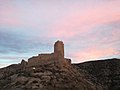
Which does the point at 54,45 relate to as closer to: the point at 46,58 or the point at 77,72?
the point at 46,58

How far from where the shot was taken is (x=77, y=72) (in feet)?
493

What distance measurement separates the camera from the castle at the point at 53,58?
14125 centimetres

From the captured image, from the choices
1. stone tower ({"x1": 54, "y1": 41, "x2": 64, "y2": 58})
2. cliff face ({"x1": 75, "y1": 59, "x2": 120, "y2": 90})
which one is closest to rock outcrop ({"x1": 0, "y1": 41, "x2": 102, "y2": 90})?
stone tower ({"x1": 54, "y1": 41, "x2": 64, "y2": 58})

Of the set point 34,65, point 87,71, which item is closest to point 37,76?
point 34,65

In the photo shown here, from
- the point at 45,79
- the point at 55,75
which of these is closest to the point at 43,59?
the point at 55,75

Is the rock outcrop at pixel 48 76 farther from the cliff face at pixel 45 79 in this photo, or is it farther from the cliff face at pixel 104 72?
the cliff face at pixel 104 72

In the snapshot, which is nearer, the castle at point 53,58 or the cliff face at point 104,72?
the castle at point 53,58

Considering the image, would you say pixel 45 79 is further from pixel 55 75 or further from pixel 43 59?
pixel 43 59

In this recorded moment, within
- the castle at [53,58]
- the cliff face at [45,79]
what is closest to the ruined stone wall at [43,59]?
the castle at [53,58]

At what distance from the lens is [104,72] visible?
166 metres

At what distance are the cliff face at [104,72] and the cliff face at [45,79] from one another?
29.4 ft

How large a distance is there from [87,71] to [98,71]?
6.43 meters

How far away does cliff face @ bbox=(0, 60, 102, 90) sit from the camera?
130500 millimetres

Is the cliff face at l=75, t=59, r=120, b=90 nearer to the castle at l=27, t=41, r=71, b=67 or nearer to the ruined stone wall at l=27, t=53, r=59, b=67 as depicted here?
the castle at l=27, t=41, r=71, b=67
